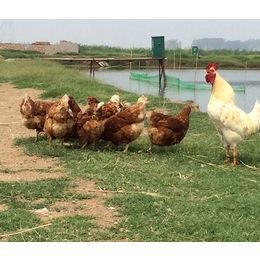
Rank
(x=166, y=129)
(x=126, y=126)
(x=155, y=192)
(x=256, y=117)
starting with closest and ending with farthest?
(x=155, y=192), (x=256, y=117), (x=166, y=129), (x=126, y=126)

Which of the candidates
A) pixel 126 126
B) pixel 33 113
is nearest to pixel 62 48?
pixel 33 113

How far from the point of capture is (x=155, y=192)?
5.45 meters

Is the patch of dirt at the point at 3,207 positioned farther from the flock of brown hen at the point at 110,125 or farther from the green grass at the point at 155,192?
the flock of brown hen at the point at 110,125

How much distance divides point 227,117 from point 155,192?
87.2 inches

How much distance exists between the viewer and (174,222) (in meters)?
4.41

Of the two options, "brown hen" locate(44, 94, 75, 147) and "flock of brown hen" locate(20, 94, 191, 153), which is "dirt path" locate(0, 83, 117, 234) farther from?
"flock of brown hen" locate(20, 94, 191, 153)

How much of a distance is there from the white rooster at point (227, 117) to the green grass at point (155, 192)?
0.52 meters

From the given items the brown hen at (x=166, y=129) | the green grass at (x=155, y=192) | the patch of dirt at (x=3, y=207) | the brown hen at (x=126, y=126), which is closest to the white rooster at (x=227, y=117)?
the green grass at (x=155, y=192)

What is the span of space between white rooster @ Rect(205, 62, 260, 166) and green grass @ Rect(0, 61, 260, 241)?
0.52 m

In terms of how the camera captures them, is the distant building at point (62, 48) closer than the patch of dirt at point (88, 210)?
No

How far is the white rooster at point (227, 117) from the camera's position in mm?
6965

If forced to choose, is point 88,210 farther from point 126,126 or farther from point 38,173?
point 126,126

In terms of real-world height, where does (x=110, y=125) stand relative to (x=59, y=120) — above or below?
below

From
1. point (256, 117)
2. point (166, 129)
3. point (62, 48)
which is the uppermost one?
point (62, 48)
